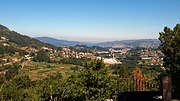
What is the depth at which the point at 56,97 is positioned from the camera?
30047 millimetres

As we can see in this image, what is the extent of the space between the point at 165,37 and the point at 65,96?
12383mm

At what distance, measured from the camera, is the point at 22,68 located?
448 feet

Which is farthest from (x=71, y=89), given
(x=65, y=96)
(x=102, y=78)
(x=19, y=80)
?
(x=19, y=80)

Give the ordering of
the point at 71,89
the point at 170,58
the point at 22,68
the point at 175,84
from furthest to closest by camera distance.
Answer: the point at 22,68 → the point at 71,89 → the point at 170,58 → the point at 175,84

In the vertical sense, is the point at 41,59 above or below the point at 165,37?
below

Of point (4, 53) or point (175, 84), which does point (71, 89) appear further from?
point (4, 53)

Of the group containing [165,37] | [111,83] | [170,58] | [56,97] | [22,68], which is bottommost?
[22,68]

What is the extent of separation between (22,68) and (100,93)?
4616 inches

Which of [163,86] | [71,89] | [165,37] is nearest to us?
[163,86]

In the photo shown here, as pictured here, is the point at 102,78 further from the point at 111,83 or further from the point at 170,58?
the point at 170,58

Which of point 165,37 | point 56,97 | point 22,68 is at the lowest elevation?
point 22,68

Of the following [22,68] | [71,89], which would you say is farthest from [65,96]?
[22,68]

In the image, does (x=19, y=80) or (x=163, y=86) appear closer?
(x=163, y=86)

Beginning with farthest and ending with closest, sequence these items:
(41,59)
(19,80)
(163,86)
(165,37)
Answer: (41,59)
(19,80)
(165,37)
(163,86)
